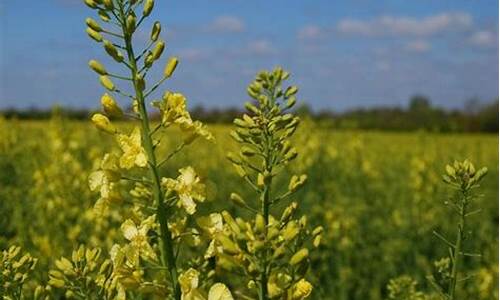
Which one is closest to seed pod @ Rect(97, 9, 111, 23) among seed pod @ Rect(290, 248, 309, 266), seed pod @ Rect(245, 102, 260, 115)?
seed pod @ Rect(245, 102, 260, 115)

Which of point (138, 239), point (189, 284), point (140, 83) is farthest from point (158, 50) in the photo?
point (189, 284)

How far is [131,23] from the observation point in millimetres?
2088

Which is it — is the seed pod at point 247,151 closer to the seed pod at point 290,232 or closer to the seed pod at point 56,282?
the seed pod at point 290,232

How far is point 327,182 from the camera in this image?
977 centimetres

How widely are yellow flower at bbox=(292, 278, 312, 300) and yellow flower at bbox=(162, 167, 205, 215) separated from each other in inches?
15.3

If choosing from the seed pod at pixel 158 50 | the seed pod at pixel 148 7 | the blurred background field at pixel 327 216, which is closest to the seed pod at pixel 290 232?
the seed pod at pixel 158 50

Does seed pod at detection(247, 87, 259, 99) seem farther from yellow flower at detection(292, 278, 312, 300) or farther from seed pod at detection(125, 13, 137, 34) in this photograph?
yellow flower at detection(292, 278, 312, 300)

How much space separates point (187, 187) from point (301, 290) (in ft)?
1.52

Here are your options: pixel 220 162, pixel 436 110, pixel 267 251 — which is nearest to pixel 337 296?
pixel 267 251

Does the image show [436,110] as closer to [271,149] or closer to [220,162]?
[220,162]

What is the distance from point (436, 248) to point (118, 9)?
8142mm

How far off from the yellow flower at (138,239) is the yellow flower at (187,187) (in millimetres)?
98

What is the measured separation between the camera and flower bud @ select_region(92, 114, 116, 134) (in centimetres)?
225

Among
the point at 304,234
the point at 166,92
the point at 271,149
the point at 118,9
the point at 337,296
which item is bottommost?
the point at 337,296
